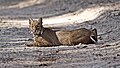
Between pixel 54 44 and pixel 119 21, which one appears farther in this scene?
pixel 119 21

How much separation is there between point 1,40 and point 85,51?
307 cm

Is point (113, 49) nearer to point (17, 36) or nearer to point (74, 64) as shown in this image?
point (74, 64)

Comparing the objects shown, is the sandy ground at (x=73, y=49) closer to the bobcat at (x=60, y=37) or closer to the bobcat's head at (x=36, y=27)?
the bobcat at (x=60, y=37)

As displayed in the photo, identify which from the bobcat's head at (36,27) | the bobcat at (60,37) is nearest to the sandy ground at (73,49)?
the bobcat at (60,37)

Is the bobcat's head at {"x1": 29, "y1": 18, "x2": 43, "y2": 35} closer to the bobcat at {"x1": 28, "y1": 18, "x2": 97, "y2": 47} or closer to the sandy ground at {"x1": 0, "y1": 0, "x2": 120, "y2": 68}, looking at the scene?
the bobcat at {"x1": 28, "y1": 18, "x2": 97, "y2": 47}

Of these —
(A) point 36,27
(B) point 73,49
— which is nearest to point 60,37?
(A) point 36,27

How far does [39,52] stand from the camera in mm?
9641

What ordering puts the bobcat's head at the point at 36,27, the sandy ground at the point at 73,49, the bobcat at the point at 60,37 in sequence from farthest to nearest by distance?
the bobcat at the point at 60,37 → the bobcat's head at the point at 36,27 → the sandy ground at the point at 73,49

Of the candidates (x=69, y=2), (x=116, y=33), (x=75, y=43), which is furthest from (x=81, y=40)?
(x=69, y=2)

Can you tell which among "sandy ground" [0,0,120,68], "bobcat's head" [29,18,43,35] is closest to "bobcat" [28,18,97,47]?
"bobcat's head" [29,18,43,35]

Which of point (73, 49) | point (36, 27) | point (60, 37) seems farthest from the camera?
point (60, 37)

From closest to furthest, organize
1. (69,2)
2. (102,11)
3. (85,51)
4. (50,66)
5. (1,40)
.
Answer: (50,66) → (85,51) → (1,40) → (102,11) → (69,2)

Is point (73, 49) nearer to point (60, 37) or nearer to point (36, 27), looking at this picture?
point (60, 37)

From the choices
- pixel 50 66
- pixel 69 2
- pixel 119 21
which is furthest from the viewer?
pixel 69 2
